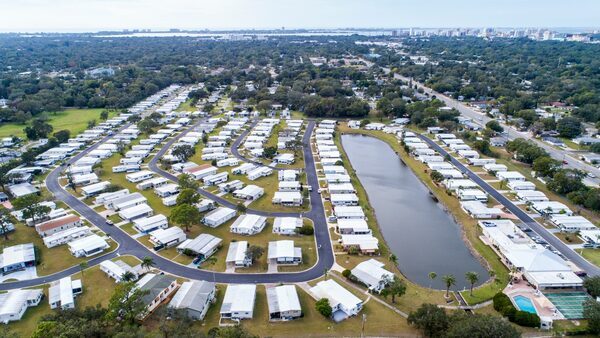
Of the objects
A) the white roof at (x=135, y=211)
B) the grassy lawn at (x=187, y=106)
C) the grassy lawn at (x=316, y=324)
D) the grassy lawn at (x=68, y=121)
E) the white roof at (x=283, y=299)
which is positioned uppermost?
the grassy lawn at (x=187, y=106)

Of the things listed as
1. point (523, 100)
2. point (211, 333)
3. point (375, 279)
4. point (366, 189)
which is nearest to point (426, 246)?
point (375, 279)

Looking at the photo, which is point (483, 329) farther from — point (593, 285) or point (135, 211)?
point (135, 211)

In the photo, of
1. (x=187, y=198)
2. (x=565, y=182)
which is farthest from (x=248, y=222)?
(x=565, y=182)

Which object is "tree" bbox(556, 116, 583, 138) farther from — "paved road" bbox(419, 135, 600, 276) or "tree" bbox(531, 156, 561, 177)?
"paved road" bbox(419, 135, 600, 276)

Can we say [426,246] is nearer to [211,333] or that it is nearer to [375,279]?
[375,279]

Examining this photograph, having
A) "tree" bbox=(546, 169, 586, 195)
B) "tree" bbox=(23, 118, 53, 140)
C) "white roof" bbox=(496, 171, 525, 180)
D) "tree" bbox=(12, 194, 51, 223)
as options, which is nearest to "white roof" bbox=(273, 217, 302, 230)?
"tree" bbox=(12, 194, 51, 223)

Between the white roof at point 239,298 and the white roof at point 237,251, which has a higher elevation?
the white roof at point 237,251

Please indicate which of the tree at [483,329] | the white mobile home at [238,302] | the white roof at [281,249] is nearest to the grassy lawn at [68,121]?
the white roof at [281,249]

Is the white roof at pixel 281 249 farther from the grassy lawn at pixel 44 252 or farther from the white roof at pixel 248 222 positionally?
the grassy lawn at pixel 44 252
